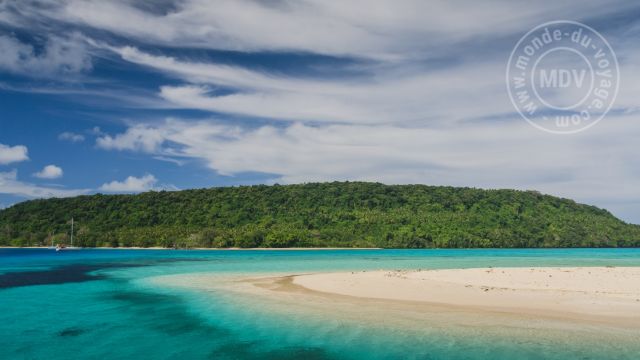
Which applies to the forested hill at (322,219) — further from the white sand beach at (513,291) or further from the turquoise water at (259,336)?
the turquoise water at (259,336)

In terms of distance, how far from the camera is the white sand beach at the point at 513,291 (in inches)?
784

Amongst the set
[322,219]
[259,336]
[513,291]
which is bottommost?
[259,336]

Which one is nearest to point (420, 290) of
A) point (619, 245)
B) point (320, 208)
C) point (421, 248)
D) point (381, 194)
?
point (421, 248)

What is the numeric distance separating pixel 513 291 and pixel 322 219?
119546 mm

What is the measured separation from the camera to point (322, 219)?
5684 inches

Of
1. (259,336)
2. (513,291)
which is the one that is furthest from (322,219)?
(259,336)

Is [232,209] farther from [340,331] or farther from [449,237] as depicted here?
[340,331]

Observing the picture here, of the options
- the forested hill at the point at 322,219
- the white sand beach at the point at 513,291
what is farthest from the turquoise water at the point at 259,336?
the forested hill at the point at 322,219

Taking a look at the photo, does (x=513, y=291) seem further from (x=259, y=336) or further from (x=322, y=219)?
(x=322, y=219)

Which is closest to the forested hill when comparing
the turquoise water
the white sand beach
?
the white sand beach

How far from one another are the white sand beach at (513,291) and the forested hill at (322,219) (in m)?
98.8

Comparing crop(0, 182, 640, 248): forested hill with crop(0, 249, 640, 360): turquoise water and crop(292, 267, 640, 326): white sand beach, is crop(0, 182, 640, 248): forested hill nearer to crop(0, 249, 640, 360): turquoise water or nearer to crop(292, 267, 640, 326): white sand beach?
crop(292, 267, 640, 326): white sand beach

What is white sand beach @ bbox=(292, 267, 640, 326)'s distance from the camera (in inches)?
784

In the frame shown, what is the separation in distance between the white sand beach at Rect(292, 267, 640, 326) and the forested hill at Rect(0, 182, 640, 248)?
324ft
